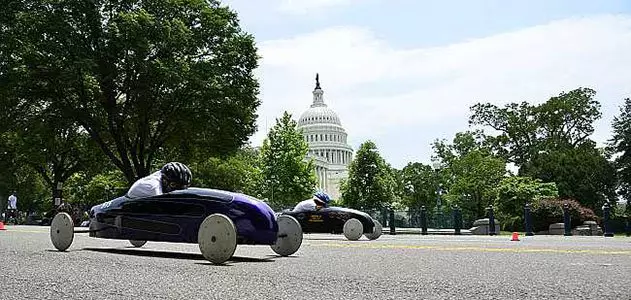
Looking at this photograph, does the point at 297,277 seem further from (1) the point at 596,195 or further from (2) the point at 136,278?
(1) the point at 596,195

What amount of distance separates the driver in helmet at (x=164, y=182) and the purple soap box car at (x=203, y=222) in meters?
0.22

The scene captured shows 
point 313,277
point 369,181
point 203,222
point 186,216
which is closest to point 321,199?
point 186,216

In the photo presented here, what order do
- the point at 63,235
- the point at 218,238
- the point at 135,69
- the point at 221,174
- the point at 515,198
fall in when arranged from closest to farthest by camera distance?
1. the point at 218,238
2. the point at 63,235
3. the point at 135,69
4. the point at 515,198
5. the point at 221,174

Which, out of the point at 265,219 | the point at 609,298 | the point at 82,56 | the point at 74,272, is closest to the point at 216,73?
the point at 82,56

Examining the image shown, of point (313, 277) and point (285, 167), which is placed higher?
point (285, 167)

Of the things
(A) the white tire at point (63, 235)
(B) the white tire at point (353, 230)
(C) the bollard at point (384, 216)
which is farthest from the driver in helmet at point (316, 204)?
(C) the bollard at point (384, 216)

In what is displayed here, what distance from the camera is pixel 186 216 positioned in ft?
33.0

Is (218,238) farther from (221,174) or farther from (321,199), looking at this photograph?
(221,174)

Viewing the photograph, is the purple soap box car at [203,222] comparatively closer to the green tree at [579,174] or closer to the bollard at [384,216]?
the bollard at [384,216]

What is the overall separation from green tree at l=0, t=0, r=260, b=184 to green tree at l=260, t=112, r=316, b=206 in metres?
33.7

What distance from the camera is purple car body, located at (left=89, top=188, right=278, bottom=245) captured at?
385 inches

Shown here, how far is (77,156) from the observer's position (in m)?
58.2

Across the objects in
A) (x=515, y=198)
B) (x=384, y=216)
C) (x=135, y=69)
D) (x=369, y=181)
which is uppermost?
(x=135, y=69)

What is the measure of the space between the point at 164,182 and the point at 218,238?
2538 millimetres
